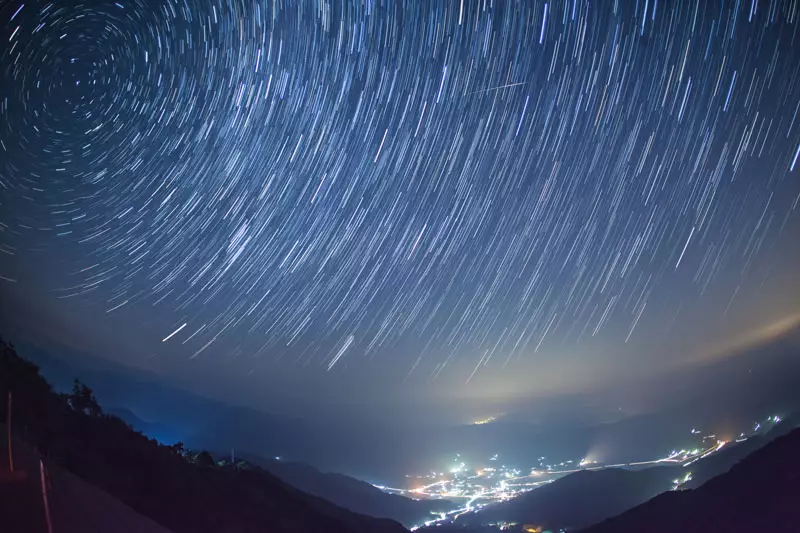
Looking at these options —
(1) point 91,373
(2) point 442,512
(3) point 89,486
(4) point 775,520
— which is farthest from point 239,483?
(2) point 442,512

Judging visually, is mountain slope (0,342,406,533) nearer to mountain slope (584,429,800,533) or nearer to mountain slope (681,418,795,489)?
mountain slope (584,429,800,533)

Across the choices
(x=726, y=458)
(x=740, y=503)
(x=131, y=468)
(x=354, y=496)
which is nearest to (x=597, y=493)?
(x=726, y=458)

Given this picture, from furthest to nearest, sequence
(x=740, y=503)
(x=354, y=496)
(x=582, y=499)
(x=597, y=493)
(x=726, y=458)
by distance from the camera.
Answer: (x=354, y=496), (x=597, y=493), (x=726, y=458), (x=582, y=499), (x=740, y=503)

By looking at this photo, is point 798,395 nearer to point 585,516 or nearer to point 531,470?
point 585,516

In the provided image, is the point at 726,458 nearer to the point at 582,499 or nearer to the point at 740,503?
the point at 582,499

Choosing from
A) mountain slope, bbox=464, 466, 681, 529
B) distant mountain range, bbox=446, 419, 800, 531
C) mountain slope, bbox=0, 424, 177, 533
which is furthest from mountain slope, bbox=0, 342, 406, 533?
mountain slope, bbox=464, 466, 681, 529
